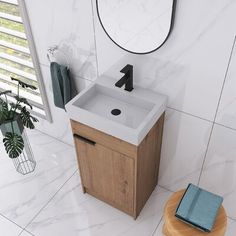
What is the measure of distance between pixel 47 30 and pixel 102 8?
0.53m

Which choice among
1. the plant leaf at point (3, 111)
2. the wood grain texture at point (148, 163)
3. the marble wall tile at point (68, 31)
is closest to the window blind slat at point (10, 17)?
the marble wall tile at point (68, 31)

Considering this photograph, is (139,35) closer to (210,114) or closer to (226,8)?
(226,8)

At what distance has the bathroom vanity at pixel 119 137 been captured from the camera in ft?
5.01

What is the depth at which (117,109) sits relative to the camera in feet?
5.58

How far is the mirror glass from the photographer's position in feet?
4.55

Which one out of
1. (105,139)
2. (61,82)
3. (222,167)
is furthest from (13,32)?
(222,167)

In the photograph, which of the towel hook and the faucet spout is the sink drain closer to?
the faucet spout

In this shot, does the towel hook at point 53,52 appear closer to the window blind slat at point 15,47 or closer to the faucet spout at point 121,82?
the window blind slat at point 15,47

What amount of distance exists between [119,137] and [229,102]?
0.60 meters

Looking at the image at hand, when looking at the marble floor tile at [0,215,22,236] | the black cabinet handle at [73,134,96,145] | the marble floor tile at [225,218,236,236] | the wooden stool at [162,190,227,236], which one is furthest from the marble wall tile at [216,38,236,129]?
the marble floor tile at [0,215,22,236]

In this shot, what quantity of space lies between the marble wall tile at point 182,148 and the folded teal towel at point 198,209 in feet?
0.96

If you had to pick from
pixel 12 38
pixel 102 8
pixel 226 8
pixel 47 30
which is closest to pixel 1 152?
pixel 12 38

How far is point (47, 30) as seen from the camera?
190 cm

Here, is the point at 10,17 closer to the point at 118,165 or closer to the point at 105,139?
the point at 105,139
